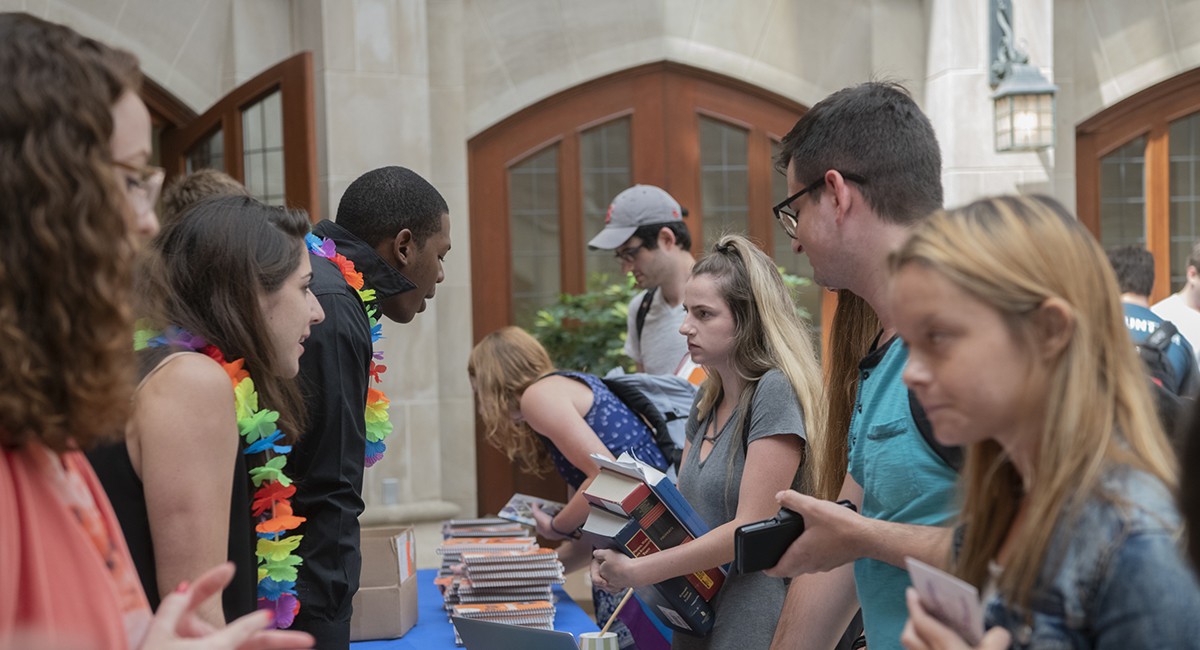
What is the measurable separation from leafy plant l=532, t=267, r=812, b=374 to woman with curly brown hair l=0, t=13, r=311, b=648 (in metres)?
4.66

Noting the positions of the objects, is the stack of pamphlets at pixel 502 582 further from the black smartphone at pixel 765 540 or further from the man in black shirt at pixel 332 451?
the black smartphone at pixel 765 540

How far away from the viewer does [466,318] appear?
19.9ft

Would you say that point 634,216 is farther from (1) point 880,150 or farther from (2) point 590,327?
(1) point 880,150

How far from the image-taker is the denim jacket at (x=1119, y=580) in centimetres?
104

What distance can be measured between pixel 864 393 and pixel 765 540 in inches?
11.8

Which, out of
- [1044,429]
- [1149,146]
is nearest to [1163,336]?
[1044,429]

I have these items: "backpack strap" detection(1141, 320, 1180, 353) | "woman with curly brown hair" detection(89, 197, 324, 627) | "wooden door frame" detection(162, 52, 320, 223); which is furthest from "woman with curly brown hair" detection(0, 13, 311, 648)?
"wooden door frame" detection(162, 52, 320, 223)

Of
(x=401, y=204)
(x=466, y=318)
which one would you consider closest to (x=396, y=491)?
(x=466, y=318)

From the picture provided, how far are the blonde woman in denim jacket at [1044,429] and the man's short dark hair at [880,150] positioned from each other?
60 centimetres

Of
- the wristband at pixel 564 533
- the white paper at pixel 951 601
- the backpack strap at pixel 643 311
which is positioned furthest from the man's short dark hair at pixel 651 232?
the white paper at pixel 951 601

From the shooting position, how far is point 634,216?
4492mm

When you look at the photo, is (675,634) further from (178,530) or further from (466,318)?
(466,318)

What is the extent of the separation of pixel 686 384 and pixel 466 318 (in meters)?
2.43

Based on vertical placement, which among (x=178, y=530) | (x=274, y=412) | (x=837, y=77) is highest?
(x=837, y=77)
